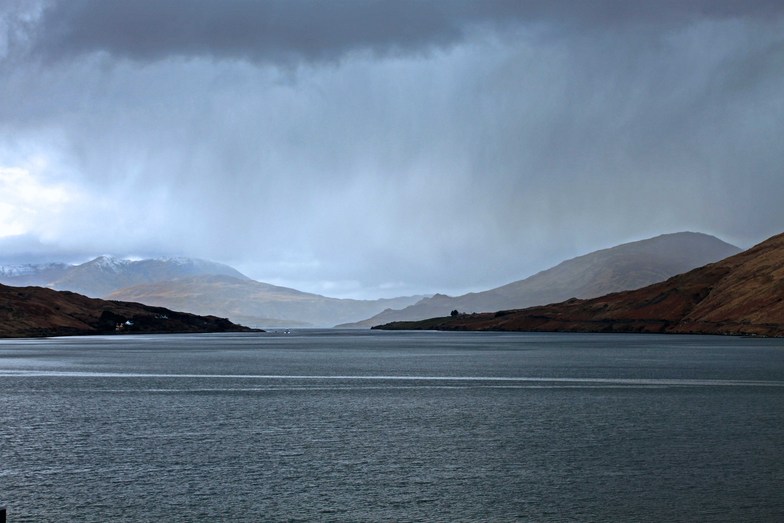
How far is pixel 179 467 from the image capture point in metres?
43.7

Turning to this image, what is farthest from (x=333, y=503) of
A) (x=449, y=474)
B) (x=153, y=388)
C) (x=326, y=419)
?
(x=153, y=388)

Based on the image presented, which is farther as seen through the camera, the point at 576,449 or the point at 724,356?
the point at 724,356

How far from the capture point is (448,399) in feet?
262

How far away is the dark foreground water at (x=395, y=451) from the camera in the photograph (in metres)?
34.9

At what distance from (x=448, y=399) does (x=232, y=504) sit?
46.0 metres

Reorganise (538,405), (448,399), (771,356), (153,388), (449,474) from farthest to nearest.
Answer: (771,356)
(153,388)
(448,399)
(538,405)
(449,474)

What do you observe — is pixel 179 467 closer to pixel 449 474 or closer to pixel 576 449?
pixel 449 474

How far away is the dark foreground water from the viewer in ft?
114

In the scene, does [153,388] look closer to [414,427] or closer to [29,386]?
[29,386]

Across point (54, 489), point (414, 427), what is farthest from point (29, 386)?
point (54, 489)

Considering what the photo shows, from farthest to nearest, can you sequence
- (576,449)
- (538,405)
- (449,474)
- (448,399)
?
1. (448,399)
2. (538,405)
3. (576,449)
4. (449,474)

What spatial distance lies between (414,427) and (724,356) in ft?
383

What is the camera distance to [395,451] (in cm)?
4850

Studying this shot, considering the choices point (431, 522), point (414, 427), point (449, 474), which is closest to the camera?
point (431, 522)
